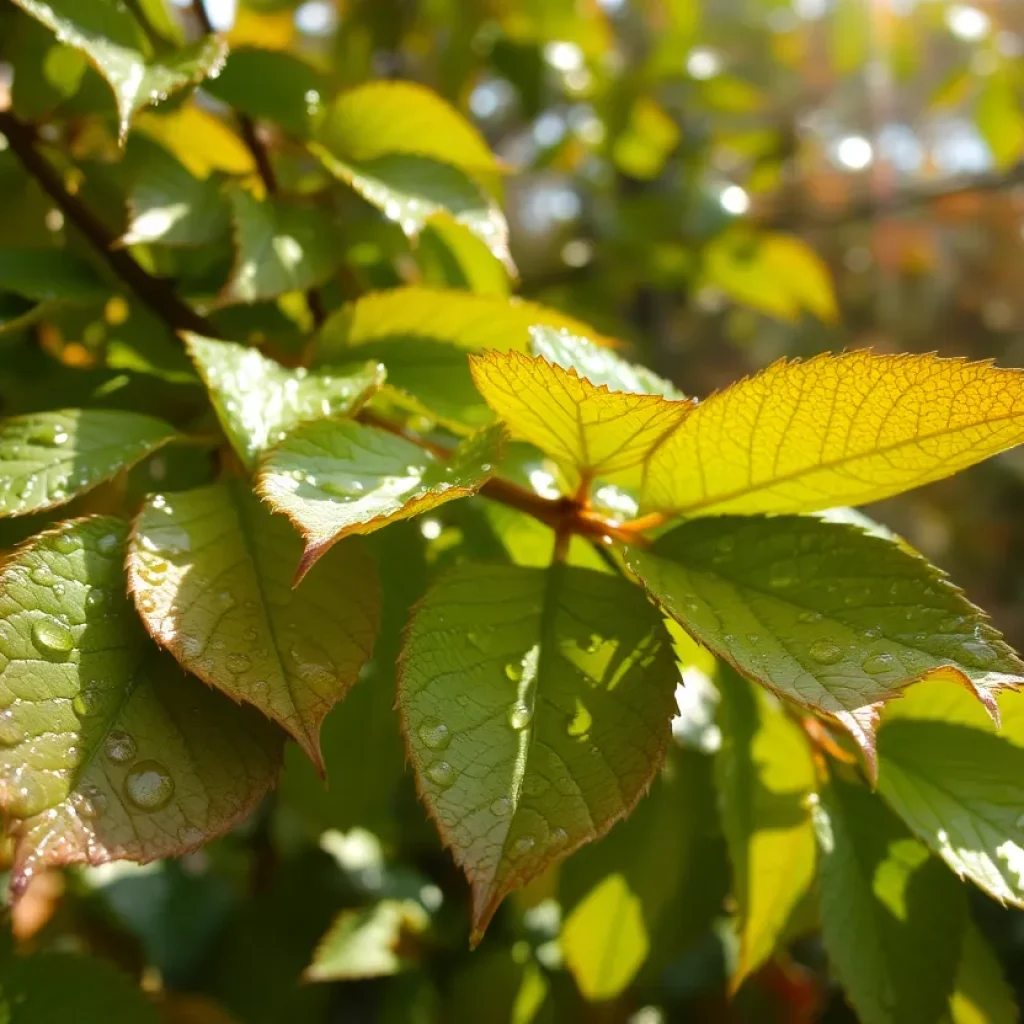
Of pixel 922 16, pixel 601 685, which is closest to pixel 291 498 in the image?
pixel 601 685

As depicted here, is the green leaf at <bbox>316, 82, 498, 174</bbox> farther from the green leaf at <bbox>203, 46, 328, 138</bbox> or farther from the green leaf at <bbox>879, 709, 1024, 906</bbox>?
the green leaf at <bbox>879, 709, 1024, 906</bbox>

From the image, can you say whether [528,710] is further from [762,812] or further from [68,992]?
[68,992]

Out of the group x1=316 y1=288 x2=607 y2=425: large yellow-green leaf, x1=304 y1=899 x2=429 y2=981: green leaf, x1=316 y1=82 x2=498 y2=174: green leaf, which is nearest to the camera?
x1=316 y1=288 x2=607 y2=425: large yellow-green leaf

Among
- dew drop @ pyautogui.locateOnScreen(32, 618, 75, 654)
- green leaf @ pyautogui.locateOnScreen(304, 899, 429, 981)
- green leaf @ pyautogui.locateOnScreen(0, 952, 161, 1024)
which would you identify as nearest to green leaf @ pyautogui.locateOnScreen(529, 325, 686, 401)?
dew drop @ pyautogui.locateOnScreen(32, 618, 75, 654)

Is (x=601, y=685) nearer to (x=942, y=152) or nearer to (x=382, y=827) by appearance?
(x=382, y=827)

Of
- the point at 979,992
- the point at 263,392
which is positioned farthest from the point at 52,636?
the point at 979,992

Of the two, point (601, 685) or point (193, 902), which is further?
point (193, 902)

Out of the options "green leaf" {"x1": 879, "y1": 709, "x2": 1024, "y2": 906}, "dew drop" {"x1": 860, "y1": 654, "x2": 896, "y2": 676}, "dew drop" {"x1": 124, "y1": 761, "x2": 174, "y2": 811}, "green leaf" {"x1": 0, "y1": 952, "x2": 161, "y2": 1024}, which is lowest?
"green leaf" {"x1": 0, "y1": 952, "x2": 161, "y2": 1024}
